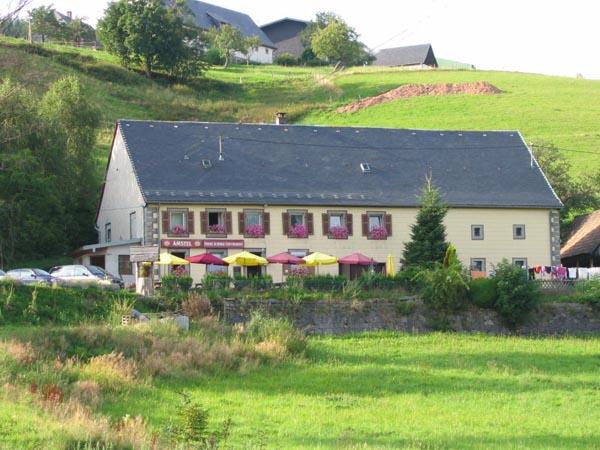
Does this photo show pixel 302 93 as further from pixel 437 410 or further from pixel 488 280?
pixel 437 410

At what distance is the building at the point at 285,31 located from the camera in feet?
486

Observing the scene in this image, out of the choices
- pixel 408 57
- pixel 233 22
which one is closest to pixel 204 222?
pixel 233 22

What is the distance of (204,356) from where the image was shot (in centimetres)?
2720

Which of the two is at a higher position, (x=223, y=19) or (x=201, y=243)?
(x=223, y=19)

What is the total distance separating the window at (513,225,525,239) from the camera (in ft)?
177

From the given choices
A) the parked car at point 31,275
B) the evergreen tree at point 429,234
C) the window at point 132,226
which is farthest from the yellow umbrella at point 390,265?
the parked car at point 31,275

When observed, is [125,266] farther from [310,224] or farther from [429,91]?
[429,91]

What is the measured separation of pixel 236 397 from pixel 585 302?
875 inches

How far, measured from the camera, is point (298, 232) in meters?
50.6

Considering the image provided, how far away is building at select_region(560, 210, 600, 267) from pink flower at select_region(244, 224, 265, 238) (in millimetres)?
17005

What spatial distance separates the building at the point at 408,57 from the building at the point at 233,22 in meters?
14.0

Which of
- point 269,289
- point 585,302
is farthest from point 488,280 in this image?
point 269,289

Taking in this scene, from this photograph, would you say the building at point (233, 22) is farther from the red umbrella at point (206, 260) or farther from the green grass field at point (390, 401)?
the green grass field at point (390, 401)

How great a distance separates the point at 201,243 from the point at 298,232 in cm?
466
